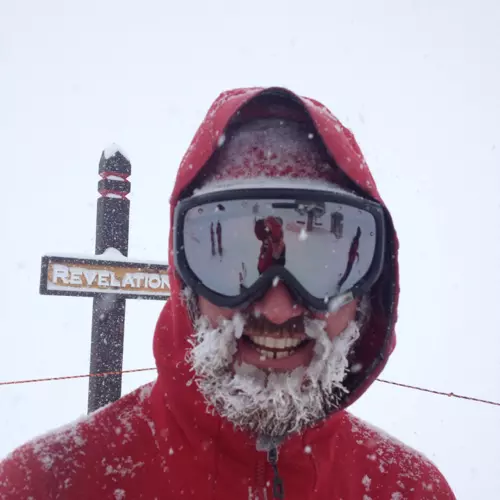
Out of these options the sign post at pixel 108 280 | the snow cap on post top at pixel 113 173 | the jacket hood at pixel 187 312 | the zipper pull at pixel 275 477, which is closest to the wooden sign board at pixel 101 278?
the sign post at pixel 108 280

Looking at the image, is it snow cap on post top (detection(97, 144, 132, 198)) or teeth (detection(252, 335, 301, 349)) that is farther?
snow cap on post top (detection(97, 144, 132, 198))

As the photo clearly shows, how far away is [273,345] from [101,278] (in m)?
3.40

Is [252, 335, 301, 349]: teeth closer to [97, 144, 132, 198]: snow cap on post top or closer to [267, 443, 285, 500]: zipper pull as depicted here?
[267, 443, 285, 500]: zipper pull

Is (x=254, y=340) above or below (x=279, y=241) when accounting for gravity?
below

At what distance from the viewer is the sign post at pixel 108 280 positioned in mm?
4223

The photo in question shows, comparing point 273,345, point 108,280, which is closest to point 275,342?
point 273,345

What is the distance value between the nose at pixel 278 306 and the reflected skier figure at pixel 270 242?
93mm

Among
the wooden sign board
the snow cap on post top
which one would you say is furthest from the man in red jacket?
the snow cap on post top

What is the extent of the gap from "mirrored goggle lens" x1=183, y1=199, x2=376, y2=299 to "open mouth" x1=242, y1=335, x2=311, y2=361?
0.17 metres

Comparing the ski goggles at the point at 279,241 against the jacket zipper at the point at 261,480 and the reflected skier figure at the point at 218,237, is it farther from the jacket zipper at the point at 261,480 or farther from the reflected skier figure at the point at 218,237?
the jacket zipper at the point at 261,480

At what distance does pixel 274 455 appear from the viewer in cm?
141

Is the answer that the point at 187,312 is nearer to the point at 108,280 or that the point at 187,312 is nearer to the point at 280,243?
the point at 280,243

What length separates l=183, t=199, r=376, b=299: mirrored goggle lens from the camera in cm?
145

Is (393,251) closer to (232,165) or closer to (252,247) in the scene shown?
(252,247)
